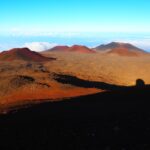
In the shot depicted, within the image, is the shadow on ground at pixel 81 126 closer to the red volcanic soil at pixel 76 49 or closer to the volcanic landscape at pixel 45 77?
the volcanic landscape at pixel 45 77

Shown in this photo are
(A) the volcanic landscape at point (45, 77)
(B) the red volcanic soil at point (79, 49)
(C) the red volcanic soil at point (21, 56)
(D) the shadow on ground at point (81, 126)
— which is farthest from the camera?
(B) the red volcanic soil at point (79, 49)

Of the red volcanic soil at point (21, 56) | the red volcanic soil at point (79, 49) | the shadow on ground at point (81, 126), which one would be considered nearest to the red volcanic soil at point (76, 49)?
the red volcanic soil at point (79, 49)

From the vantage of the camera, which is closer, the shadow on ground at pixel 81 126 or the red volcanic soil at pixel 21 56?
the shadow on ground at pixel 81 126

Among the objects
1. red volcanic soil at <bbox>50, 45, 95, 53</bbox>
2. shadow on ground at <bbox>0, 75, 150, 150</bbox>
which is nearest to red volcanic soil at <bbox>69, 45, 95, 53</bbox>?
red volcanic soil at <bbox>50, 45, 95, 53</bbox>

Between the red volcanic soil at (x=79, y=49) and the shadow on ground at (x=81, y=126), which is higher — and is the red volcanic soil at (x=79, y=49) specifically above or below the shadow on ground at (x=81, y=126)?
below

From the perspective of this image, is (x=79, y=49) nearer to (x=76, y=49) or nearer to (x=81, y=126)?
(x=76, y=49)
